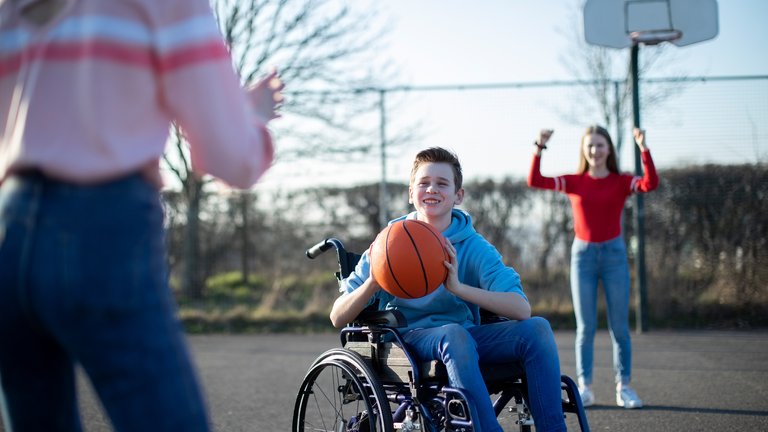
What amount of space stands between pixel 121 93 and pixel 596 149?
4.89 m

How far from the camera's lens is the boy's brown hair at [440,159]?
394 cm

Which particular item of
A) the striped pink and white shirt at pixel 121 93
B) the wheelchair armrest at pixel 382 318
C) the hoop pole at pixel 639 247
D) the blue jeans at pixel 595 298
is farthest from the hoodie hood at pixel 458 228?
the hoop pole at pixel 639 247

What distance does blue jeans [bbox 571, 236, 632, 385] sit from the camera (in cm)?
590

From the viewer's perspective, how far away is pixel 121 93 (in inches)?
66.6

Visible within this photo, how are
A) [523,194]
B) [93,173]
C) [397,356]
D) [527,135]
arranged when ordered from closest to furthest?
1. [93,173]
2. [397,356]
3. [527,135]
4. [523,194]

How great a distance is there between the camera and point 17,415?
185 cm

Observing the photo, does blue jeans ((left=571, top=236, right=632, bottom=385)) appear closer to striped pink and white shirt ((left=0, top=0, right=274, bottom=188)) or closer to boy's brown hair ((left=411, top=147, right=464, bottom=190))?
boy's brown hair ((left=411, top=147, right=464, bottom=190))

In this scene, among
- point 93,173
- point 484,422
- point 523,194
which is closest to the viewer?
point 93,173

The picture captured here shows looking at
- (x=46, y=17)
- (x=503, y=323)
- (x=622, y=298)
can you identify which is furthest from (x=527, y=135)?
(x=46, y=17)

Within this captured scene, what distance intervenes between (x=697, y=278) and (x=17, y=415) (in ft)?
32.2

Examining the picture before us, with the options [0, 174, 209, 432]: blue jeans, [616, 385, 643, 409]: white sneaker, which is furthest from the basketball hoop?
[0, 174, 209, 432]: blue jeans

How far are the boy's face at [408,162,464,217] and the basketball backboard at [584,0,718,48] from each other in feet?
21.0

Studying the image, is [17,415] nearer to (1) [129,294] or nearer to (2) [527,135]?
(1) [129,294]

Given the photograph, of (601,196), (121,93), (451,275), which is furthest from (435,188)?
(601,196)
